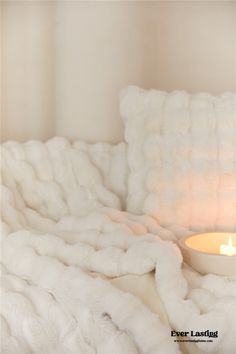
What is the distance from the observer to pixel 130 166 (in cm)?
104

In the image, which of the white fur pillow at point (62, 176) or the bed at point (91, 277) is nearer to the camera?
the bed at point (91, 277)

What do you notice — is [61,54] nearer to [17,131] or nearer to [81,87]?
[81,87]

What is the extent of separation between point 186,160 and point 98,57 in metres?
0.36

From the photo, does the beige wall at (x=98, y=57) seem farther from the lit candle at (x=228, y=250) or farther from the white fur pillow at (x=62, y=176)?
the lit candle at (x=228, y=250)

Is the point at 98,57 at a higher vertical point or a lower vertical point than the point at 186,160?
higher

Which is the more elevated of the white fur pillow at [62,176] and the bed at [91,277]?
the white fur pillow at [62,176]

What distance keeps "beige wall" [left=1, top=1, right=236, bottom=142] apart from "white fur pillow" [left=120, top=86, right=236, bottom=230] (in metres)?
0.14

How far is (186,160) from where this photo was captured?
986 millimetres

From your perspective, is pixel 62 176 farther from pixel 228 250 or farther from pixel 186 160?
pixel 228 250

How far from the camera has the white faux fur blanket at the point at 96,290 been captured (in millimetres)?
675

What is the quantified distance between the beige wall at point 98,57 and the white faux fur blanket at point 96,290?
0.92ft

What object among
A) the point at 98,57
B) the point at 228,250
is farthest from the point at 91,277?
the point at 98,57

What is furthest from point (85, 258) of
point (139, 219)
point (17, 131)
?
point (17, 131)

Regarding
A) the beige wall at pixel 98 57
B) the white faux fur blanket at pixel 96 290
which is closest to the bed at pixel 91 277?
the white faux fur blanket at pixel 96 290
